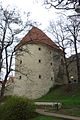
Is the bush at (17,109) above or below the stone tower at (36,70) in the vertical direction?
below

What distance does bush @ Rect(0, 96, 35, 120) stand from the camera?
18828 millimetres

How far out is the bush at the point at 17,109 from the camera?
1883 centimetres

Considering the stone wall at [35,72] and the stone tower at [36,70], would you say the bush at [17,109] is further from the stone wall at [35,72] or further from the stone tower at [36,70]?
the stone wall at [35,72]

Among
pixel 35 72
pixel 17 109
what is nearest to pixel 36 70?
pixel 35 72

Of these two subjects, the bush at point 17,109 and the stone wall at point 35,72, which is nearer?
the bush at point 17,109

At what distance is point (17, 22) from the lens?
26016 mm

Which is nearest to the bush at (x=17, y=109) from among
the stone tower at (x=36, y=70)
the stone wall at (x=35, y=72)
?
the stone tower at (x=36, y=70)

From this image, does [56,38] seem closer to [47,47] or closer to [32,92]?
[47,47]

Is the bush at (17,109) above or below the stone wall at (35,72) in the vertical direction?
below

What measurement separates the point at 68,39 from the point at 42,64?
9236 millimetres

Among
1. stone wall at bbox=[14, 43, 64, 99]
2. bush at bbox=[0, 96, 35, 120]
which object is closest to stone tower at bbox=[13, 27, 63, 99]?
stone wall at bbox=[14, 43, 64, 99]

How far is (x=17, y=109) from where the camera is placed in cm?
1897

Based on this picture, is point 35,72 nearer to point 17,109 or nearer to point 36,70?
point 36,70

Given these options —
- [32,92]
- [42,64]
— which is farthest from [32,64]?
[32,92]
